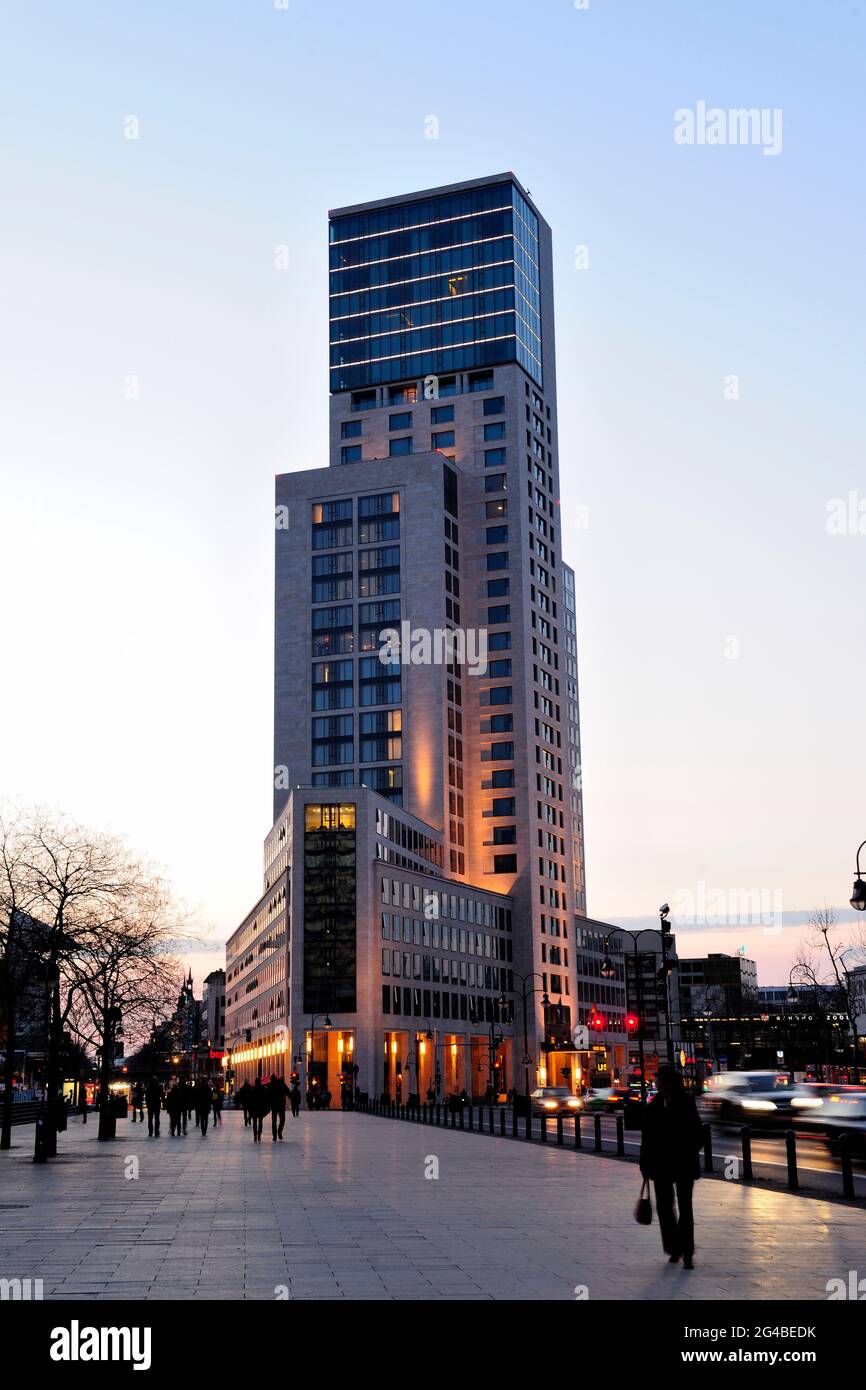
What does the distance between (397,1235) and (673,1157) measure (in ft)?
14.6

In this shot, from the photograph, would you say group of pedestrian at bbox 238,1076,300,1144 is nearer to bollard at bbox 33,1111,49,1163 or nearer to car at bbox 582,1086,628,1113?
bollard at bbox 33,1111,49,1163

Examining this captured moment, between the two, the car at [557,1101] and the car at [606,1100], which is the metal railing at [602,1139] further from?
the car at [606,1100]

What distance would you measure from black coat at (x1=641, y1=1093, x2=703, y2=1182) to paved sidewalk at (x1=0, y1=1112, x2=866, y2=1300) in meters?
0.94

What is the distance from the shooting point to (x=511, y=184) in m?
159

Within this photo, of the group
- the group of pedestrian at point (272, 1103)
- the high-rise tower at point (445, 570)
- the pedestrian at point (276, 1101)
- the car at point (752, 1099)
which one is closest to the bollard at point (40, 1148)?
the group of pedestrian at point (272, 1103)

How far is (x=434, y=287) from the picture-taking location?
160m

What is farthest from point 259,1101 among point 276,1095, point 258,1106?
point 276,1095

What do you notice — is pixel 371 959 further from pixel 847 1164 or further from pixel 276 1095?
pixel 847 1164

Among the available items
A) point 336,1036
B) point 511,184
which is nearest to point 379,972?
point 336,1036

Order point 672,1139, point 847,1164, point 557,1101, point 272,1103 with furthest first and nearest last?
1. point 557,1101
2. point 272,1103
3. point 847,1164
4. point 672,1139

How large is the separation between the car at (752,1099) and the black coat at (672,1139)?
30032mm

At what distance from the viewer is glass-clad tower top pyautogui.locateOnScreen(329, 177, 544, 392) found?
15788cm

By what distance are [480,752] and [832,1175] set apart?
11998cm
